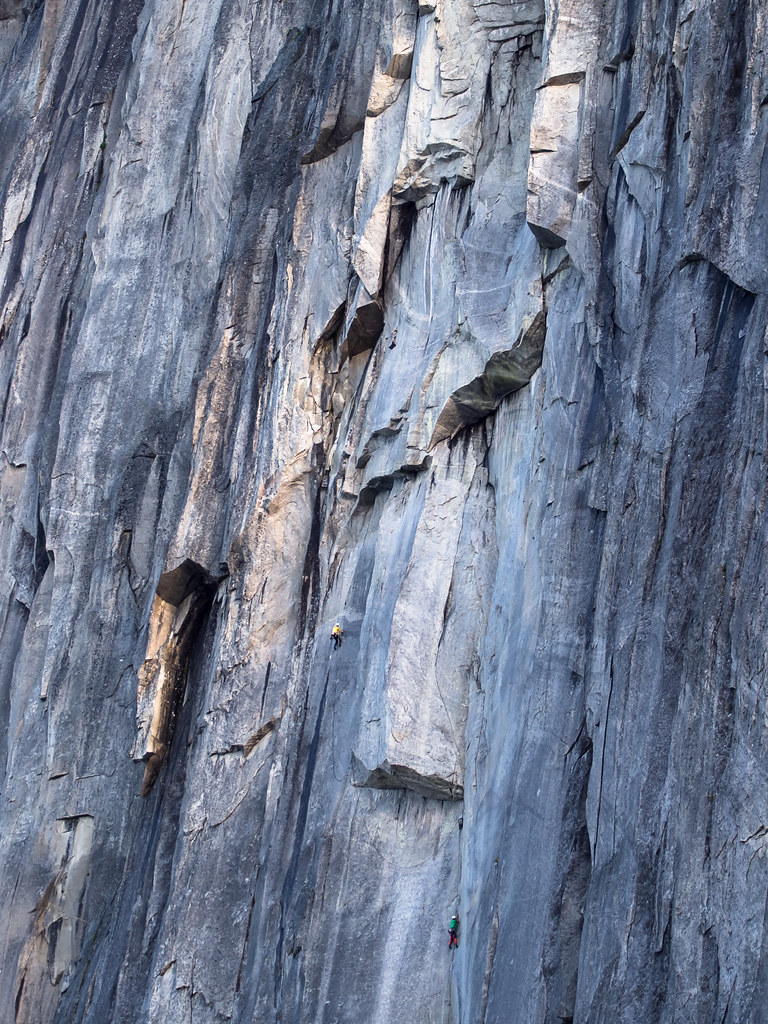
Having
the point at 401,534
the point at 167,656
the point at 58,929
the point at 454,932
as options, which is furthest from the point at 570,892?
the point at 58,929

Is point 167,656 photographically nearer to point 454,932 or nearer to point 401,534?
point 401,534

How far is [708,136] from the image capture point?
1744 centimetres

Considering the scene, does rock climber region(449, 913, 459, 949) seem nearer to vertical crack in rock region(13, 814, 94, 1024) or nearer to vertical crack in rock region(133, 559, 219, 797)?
vertical crack in rock region(133, 559, 219, 797)

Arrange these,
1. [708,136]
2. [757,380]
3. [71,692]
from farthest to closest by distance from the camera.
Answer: [71,692] → [708,136] → [757,380]

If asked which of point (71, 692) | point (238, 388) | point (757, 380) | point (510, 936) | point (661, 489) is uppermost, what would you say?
point (238, 388)

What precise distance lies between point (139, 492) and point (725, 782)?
58.0 ft

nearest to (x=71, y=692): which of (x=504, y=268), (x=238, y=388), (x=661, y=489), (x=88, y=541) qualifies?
(x=88, y=541)

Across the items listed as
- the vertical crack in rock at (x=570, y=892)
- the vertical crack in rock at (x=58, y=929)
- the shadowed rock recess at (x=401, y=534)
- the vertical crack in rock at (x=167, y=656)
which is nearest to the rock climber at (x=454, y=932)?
the shadowed rock recess at (x=401, y=534)

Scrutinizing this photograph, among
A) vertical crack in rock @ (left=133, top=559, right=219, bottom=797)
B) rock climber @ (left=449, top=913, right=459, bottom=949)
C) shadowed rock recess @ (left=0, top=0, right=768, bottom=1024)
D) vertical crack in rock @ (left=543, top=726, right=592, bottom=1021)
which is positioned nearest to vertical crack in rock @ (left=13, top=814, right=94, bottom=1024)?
shadowed rock recess @ (left=0, top=0, right=768, bottom=1024)

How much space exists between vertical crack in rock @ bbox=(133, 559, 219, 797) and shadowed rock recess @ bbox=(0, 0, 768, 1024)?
8 cm

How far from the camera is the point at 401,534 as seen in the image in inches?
858

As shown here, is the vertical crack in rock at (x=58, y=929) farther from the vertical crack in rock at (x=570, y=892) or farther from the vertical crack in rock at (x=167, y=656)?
the vertical crack in rock at (x=570, y=892)

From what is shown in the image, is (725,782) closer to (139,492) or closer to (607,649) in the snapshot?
(607,649)

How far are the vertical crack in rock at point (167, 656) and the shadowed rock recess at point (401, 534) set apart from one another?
8cm
